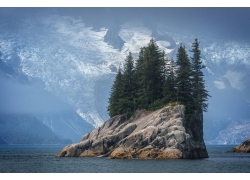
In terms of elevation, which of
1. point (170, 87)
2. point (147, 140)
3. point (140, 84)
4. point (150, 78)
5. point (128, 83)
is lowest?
point (147, 140)

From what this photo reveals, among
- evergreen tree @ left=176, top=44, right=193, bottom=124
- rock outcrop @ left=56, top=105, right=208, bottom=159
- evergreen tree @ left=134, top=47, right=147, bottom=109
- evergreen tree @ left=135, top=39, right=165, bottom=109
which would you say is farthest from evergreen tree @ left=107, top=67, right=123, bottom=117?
evergreen tree @ left=176, top=44, right=193, bottom=124

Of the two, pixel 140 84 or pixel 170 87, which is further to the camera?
pixel 140 84

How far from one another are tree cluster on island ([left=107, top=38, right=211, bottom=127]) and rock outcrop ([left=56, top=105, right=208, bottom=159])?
231 inches

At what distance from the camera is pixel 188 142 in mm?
98312

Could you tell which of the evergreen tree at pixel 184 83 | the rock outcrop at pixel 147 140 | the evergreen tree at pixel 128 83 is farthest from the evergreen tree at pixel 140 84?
the evergreen tree at pixel 184 83

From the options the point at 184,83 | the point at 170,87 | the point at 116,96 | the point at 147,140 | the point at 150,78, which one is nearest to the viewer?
the point at 147,140

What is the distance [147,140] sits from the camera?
9631 cm

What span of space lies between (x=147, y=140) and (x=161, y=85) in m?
29.3

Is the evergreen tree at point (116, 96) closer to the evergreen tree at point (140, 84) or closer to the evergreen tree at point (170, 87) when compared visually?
the evergreen tree at point (140, 84)

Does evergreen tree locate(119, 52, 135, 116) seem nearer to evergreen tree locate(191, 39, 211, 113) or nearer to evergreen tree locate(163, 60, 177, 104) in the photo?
evergreen tree locate(163, 60, 177, 104)

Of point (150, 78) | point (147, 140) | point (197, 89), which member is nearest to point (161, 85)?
point (150, 78)

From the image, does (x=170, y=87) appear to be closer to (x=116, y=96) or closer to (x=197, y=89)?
(x=197, y=89)

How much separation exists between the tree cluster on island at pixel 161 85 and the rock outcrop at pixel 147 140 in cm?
587
